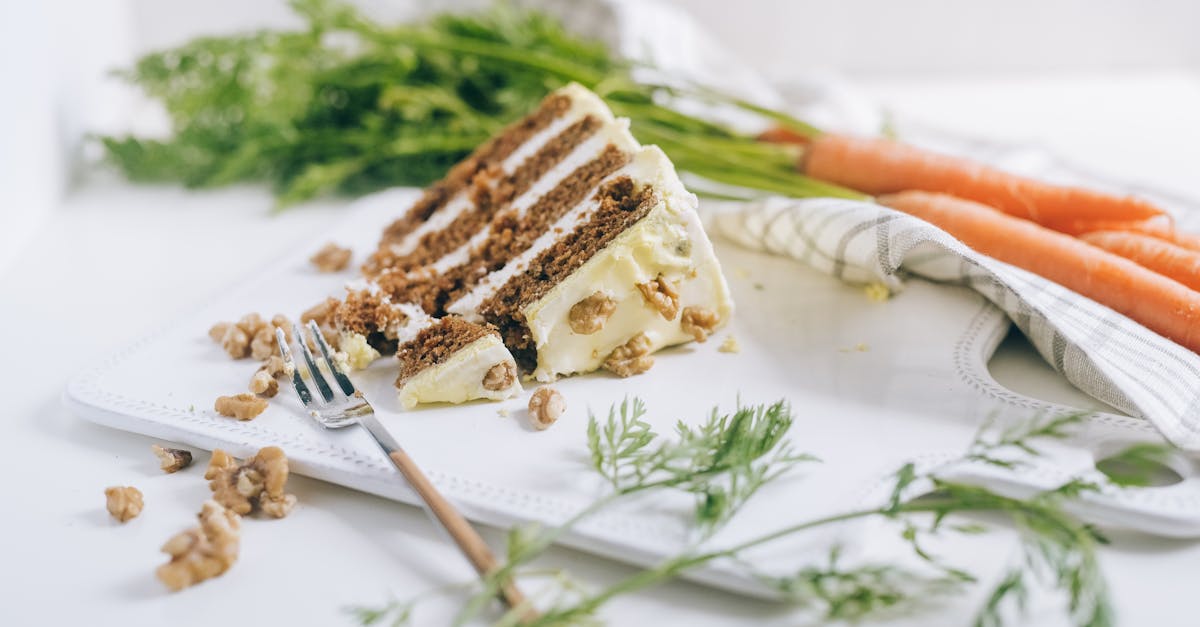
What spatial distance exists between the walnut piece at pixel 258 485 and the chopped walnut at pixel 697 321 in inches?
35.3

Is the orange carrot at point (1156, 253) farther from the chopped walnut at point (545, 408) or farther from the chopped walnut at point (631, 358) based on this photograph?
the chopped walnut at point (545, 408)

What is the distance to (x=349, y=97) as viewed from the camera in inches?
143

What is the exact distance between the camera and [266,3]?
4.98 m

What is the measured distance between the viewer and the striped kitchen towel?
1910mm

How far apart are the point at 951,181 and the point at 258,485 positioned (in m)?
1.96

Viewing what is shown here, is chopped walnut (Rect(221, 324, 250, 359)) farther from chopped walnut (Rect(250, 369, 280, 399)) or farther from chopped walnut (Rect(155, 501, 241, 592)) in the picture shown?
chopped walnut (Rect(155, 501, 241, 592))

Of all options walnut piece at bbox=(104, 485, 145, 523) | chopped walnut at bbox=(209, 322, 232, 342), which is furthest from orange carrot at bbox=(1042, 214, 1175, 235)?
walnut piece at bbox=(104, 485, 145, 523)

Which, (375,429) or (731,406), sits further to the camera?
(731,406)

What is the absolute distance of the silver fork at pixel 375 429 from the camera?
1523 millimetres

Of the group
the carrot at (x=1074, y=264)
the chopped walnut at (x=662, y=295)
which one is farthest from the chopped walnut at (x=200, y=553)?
the carrot at (x=1074, y=264)

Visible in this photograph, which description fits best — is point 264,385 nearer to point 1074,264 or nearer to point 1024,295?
point 1024,295

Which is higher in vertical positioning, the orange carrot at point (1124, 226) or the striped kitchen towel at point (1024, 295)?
the orange carrot at point (1124, 226)

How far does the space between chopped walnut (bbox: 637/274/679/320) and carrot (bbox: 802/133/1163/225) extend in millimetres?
1003

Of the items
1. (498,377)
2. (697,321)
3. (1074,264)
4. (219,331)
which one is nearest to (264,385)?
(219,331)
